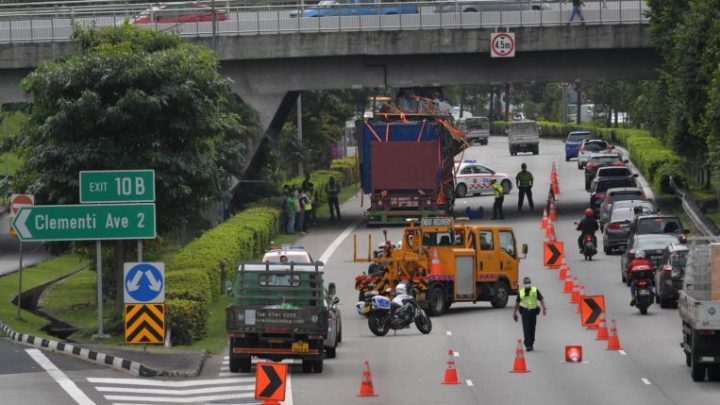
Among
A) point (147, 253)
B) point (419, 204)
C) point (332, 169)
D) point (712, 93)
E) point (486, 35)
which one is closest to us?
point (147, 253)

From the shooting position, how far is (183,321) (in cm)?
3189

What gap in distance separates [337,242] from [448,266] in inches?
676

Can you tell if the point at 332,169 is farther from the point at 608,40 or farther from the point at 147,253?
the point at 147,253

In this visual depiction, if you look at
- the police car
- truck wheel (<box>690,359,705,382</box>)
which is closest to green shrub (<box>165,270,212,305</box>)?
truck wheel (<box>690,359,705,382</box>)

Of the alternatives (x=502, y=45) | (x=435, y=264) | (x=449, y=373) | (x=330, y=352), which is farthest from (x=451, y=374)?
(x=502, y=45)

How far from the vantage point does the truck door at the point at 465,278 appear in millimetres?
35969

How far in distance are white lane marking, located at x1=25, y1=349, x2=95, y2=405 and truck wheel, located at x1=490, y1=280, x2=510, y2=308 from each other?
11524mm

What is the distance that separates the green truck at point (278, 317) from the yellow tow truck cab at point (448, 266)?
7.13m

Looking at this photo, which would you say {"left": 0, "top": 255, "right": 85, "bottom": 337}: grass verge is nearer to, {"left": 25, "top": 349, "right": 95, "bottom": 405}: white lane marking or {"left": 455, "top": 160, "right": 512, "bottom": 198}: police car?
{"left": 25, "top": 349, "right": 95, "bottom": 405}: white lane marking

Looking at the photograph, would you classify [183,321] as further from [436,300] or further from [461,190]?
[461,190]

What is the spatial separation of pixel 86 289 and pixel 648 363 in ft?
73.3

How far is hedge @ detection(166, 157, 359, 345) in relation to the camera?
32031 mm

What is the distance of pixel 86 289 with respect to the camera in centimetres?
4597

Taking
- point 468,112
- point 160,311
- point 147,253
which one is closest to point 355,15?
point 147,253
